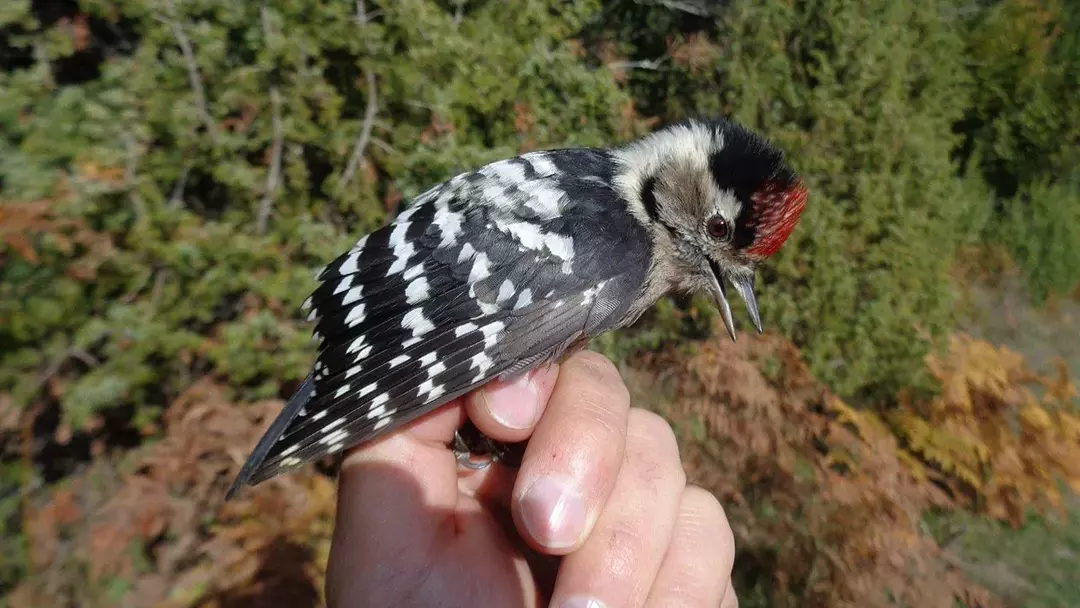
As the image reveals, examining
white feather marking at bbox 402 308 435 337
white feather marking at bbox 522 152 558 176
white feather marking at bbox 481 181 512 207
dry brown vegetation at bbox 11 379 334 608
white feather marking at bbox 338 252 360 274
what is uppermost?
white feather marking at bbox 522 152 558 176

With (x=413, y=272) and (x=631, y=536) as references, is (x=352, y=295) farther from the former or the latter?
(x=631, y=536)

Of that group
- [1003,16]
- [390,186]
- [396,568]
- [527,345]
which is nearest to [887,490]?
[527,345]

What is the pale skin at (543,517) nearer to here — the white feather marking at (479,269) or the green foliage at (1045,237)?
the white feather marking at (479,269)

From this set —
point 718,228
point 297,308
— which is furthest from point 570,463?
point 297,308

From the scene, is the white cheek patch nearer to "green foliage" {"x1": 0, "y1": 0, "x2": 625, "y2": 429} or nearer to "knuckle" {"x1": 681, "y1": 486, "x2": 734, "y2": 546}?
"knuckle" {"x1": 681, "y1": 486, "x2": 734, "y2": 546}

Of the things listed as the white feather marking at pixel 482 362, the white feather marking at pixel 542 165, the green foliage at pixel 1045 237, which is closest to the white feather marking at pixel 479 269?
the white feather marking at pixel 482 362

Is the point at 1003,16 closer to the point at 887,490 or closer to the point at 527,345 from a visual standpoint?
the point at 887,490

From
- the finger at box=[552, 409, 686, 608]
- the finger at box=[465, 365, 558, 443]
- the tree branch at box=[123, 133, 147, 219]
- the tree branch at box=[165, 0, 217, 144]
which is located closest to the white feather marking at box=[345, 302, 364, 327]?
the finger at box=[465, 365, 558, 443]

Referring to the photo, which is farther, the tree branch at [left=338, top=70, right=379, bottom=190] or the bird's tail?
the tree branch at [left=338, top=70, right=379, bottom=190]
